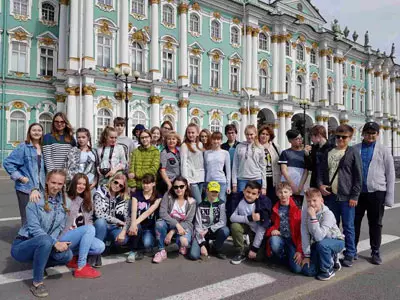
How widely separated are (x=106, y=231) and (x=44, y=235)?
3.80ft

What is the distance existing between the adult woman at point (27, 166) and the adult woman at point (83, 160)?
0.42 m

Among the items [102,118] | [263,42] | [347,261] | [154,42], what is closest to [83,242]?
[347,261]

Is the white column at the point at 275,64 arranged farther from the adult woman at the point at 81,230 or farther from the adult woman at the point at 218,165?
the adult woman at the point at 81,230

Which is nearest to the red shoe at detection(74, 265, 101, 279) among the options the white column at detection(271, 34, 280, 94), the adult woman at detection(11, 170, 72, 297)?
the adult woman at detection(11, 170, 72, 297)

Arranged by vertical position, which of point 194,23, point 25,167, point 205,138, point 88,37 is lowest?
point 25,167

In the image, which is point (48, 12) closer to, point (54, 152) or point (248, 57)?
point (248, 57)

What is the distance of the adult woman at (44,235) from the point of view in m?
3.97

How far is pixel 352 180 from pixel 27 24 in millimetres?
22839

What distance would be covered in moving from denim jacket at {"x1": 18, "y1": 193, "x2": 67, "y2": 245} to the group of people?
0.04 ft

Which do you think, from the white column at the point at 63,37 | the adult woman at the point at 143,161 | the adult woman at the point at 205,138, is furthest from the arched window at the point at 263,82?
the adult woman at the point at 143,161

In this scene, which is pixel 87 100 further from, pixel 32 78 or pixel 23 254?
pixel 23 254

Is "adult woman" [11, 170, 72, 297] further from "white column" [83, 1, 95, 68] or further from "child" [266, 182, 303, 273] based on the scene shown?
"white column" [83, 1, 95, 68]

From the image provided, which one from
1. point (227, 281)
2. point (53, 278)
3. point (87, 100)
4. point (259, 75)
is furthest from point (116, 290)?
point (259, 75)

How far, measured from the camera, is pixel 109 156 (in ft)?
19.6
